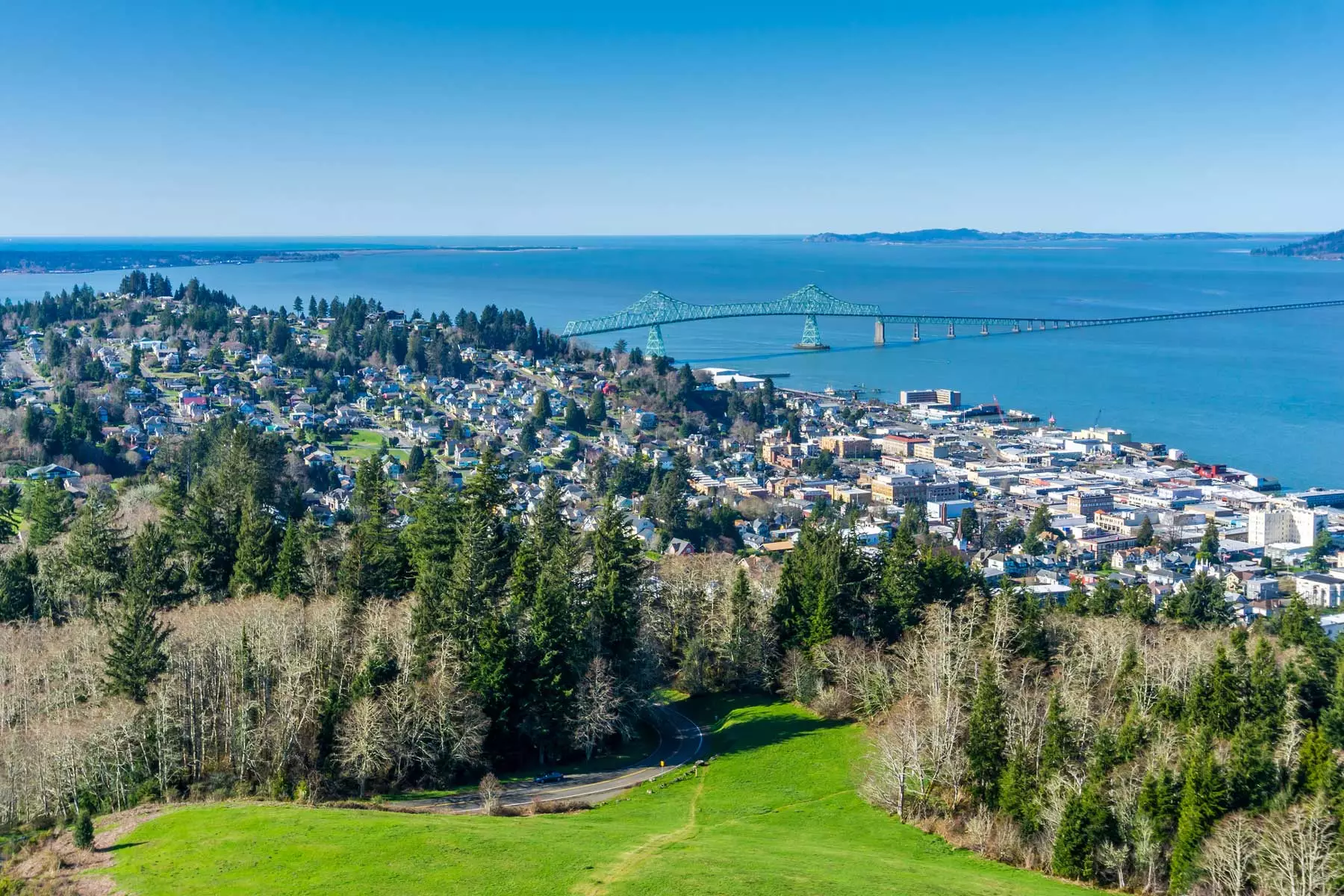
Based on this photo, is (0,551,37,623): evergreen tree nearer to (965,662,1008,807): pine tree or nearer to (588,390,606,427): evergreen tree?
(965,662,1008,807): pine tree

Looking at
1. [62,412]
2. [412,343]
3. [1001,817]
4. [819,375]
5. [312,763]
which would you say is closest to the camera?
[1001,817]

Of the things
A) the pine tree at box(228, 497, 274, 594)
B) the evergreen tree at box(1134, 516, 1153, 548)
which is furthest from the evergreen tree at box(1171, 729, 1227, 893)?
the evergreen tree at box(1134, 516, 1153, 548)

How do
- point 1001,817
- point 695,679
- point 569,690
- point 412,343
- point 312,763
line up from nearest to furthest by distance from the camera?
point 1001,817, point 312,763, point 569,690, point 695,679, point 412,343

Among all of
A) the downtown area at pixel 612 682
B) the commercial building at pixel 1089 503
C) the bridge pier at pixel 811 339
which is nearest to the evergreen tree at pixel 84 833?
the downtown area at pixel 612 682

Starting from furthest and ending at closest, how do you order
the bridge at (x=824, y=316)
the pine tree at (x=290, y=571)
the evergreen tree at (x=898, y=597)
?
the bridge at (x=824, y=316)
the evergreen tree at (x=898, y=597)
the pine tree at (x=290, y=571)

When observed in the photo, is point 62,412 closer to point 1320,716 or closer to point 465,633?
point 465,633

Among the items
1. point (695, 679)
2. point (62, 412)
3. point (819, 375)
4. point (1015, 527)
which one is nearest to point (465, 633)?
point (695, 679)

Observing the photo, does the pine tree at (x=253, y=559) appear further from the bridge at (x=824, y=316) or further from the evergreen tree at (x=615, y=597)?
the bridge at (x=824, y=316)

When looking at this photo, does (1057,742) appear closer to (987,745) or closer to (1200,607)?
(987,745)
